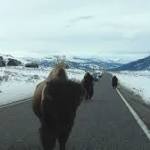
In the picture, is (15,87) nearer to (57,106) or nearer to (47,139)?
(47,139)

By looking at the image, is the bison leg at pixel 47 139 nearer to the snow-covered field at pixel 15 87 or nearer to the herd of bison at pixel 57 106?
the herd of bison at pixel 57 106

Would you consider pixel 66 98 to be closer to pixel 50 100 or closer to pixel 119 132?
pixel 50 100

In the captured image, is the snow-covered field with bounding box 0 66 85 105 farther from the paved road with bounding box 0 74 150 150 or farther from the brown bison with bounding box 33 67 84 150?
the brown bison with bounding box 33 67 84 150

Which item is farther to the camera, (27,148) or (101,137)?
(101,137)

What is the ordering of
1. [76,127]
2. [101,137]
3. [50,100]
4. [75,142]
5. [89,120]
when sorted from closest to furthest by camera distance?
[50,100] < [75,142] < [101,137] < [76,127] < [89,120]

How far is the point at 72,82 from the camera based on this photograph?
367 inches

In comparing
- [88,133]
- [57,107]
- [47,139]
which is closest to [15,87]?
[88,133]

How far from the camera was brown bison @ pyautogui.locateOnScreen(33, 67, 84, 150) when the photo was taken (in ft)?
29.7

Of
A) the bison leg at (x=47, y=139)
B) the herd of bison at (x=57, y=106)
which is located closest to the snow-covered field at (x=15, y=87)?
the herd of bison at (x=57, y=106)

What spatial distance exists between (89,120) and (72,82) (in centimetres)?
874

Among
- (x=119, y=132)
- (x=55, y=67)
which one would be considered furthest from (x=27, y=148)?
(x=119, y=132)

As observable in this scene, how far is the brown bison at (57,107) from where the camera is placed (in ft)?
29.7

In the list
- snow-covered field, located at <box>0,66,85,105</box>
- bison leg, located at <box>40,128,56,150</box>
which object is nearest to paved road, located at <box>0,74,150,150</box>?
snow-covered field, located at <box>0,66,85,105</box>

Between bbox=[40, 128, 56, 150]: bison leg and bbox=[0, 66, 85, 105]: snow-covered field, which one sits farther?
bbox=[0, 66, 85, 105]: snow-covered field
